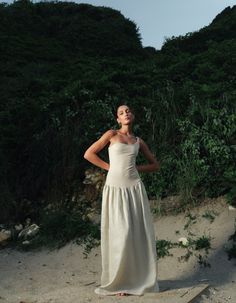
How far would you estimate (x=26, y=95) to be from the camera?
11156 millimetres

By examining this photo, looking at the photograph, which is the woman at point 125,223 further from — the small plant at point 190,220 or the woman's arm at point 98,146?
the small plant at point 190,220

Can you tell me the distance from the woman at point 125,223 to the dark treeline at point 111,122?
2643mm

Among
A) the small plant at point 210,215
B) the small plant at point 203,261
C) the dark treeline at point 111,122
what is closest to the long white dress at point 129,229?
the small plant at point 203,261

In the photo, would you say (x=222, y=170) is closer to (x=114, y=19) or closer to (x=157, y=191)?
(x=157, y=191)

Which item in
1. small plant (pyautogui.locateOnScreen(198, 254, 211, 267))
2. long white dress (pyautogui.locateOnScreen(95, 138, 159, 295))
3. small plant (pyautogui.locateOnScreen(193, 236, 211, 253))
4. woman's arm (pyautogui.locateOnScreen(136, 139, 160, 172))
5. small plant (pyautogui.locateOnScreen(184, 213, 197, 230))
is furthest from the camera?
small plant (pyautogui.locateOnScreen(184, 213, 197, 230))

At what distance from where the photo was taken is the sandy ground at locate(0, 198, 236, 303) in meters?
5.36

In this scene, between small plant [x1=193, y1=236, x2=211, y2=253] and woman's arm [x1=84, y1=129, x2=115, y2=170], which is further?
small plant [x1=193, y1=236, x2=211, y2=253]

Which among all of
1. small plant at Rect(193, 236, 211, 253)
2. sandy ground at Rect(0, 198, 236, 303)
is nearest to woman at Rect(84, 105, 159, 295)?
sandy ground at Rect(0, 198, 236, 303)

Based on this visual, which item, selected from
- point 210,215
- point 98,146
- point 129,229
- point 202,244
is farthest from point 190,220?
point 98,146

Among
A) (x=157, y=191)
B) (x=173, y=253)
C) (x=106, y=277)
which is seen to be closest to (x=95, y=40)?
(x=157, y=191)

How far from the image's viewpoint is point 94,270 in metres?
6.73

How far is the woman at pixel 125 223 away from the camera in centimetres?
496

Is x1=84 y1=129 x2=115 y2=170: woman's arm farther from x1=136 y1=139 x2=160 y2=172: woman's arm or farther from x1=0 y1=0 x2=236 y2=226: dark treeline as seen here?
x1=0 y1=0 x2=236 y2=226: dark treeline

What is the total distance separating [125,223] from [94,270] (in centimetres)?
204
